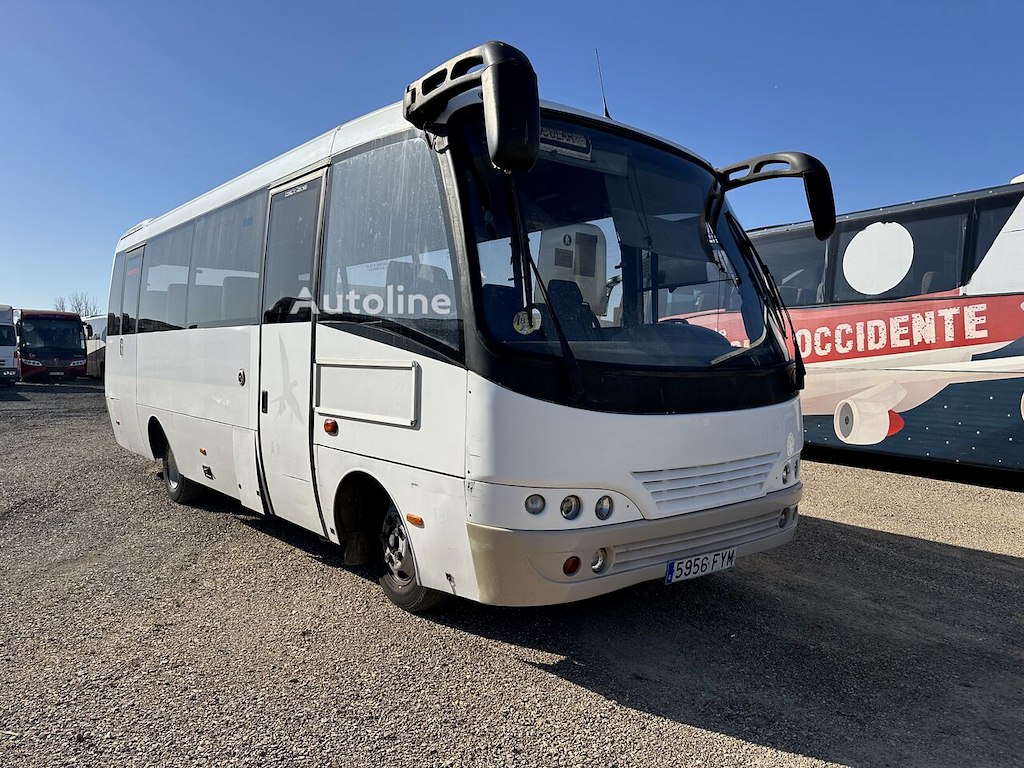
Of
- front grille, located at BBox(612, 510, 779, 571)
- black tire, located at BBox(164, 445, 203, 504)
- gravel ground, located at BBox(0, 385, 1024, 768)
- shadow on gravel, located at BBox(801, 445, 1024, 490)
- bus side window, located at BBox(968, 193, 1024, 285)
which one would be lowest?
gravel ground, located at BBox(0, 385, 1024, 768)

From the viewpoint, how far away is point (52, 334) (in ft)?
95.7

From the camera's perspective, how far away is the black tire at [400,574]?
4.39 metres

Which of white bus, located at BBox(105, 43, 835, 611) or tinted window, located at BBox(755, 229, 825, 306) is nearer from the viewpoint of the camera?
white bus, located at BBox(105, 43, 835, 611)

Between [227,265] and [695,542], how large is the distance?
4.61 meters

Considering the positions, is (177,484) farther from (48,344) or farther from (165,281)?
(48,344)

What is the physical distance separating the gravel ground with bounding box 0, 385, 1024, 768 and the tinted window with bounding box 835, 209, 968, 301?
13.7 feet

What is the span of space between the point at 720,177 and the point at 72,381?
35.5m

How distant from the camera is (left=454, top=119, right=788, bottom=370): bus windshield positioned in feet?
12.3

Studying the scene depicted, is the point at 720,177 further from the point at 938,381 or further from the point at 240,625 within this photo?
the point at 938,381

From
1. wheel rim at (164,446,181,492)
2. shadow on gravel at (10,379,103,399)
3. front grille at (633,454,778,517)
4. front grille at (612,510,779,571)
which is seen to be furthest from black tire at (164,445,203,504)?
shadow on gravel at (10,379,103,399)

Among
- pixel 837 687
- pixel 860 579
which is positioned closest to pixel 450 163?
pixel 837 687

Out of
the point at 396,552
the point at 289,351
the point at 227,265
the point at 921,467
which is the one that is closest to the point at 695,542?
the point at 396,552

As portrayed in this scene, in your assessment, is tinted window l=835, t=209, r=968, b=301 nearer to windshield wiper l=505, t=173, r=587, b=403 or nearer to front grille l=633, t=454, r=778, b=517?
front grille l=633, t=454, r=778, b=517

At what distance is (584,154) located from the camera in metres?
4.27
